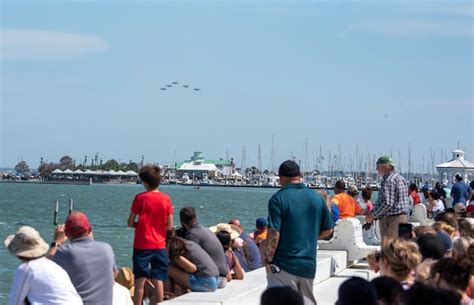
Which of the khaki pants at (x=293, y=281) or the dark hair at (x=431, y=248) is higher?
the dark hair at (x=431, y=248)

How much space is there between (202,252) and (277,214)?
10.4 feet

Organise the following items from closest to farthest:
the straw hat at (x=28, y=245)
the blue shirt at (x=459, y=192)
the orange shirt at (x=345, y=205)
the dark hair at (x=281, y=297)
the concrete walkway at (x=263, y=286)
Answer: the dark hair at (x=281, y=297) < the straw hat at (x=28, y=245) < the concrete walkway at (x=263, y=286) < the orange shirt at (x=345, y=205) < the blue shirt at (x=459, y=192)

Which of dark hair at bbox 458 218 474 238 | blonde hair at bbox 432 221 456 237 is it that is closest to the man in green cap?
dark hair at bbox 458 218 474 238

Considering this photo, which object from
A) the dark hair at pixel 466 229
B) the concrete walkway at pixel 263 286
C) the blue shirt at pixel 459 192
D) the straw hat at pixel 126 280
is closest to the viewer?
the concrete walkway at pixel 263 286

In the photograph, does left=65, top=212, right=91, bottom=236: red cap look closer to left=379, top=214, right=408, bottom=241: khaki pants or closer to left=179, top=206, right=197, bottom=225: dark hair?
left=179, top=206, right=197, bottom=225: dark hair

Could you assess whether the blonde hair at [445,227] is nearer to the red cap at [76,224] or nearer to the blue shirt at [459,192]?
the red cap at [76,224]

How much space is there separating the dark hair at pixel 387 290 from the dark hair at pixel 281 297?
44.8 inches

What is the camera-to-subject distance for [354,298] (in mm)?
5824

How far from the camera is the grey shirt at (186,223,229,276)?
476 inches

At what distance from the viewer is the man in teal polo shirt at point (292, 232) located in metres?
8.85

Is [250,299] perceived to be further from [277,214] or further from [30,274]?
[30,274]

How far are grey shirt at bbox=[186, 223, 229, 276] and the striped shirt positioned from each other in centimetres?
253

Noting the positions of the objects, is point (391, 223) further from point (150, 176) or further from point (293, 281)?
point (293, 281)

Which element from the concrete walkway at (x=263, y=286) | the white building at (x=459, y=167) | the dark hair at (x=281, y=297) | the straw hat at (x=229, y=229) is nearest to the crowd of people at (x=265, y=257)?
the dark hair at (x=281, y=297)
